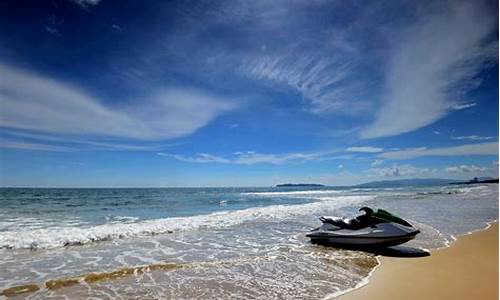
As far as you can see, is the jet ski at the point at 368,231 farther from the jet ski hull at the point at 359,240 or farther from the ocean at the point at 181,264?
the ocean at the point at 181,264

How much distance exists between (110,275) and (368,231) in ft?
20.8

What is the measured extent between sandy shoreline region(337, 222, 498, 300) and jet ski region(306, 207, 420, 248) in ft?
2.11

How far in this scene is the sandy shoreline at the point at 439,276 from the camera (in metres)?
5.43

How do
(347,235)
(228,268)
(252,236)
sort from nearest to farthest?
(228,268) → (347,235) → (252,236)

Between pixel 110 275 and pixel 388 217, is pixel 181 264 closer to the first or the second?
pixel 110 275

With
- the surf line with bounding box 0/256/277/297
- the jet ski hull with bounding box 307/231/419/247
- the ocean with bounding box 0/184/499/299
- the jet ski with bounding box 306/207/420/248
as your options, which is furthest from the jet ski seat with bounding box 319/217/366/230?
the surf line with bounding box 0/256/277/297

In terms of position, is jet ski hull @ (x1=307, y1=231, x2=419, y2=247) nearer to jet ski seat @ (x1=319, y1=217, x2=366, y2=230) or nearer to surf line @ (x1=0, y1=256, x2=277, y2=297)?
jet ski seat @ (x1=319, y1=217, x2=366, y2=230)

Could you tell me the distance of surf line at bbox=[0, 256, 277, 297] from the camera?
232 inches

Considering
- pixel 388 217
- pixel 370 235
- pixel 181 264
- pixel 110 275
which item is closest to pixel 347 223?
pixel 370 235

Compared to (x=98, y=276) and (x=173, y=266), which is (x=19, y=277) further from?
(x=173, y=266)

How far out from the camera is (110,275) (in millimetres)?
6590

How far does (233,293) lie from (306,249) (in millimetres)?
4083

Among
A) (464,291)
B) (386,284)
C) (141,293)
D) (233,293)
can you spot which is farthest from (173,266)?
(464,291)

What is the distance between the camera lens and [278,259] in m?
8.10
